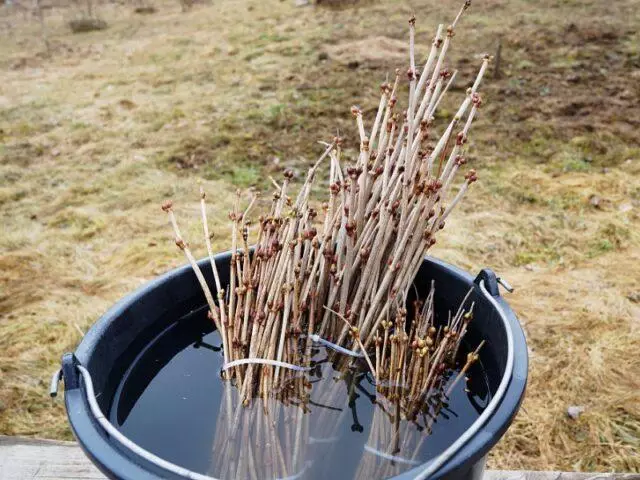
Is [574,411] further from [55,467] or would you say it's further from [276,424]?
[55,467]

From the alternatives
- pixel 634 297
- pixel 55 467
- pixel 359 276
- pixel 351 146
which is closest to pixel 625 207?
pixel 634 297

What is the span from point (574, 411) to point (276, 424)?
146 cm

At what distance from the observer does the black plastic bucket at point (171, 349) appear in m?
0.89

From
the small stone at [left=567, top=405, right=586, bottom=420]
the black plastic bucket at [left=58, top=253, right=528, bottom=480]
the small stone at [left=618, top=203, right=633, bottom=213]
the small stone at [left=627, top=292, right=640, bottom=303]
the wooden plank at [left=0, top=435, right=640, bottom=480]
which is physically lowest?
the small stone at [left=567, top=405, right=586, bottom=420]

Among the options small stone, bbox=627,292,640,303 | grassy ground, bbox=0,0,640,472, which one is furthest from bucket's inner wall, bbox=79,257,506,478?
small stone, bbox=627,292,640,303

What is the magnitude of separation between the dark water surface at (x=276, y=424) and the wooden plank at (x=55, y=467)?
1.92 feet

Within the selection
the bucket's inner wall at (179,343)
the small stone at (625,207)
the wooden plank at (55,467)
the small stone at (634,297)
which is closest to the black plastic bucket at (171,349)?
the bucket's inner wall at (179,343)

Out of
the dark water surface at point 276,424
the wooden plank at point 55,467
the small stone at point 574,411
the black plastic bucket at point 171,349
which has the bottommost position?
the small stone at point 574,411

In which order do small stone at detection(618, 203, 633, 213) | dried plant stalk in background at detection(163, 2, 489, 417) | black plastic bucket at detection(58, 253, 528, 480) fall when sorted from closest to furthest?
black plastic bucket at detection(58, 253, 528, 480)
dried plant stalk in background at detection(163, 2, 489, 417)
small stone at detection(618, 203, 633, 213)

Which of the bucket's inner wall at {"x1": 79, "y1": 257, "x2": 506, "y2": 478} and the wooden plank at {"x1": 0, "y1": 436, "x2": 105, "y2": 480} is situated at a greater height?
the bucket's inner wall at {"x1": 79, "y1": 257, "x2": 506, "y2": 478}

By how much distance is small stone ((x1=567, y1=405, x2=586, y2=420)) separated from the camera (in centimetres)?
211

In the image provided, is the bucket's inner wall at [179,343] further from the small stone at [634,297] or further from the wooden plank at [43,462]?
the small stone at [634,297]

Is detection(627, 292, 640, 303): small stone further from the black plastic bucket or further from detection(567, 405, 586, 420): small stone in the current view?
the black plastic bucket

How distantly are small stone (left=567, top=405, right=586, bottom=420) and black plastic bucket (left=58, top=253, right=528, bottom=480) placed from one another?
3.27 feet
